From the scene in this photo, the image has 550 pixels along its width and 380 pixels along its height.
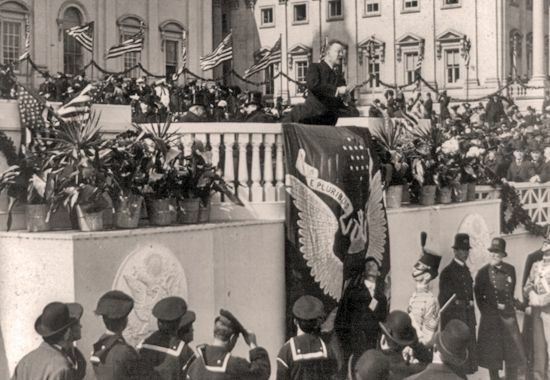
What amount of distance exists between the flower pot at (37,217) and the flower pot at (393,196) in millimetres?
5113

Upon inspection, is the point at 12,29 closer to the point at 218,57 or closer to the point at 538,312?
the point at 218,57

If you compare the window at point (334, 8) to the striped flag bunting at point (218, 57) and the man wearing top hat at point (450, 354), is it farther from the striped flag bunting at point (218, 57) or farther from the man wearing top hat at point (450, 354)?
the man wearing top hat at point (450, 354)

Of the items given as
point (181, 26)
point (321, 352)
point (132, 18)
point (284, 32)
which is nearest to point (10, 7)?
point (132, 18)

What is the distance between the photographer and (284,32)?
58812mm

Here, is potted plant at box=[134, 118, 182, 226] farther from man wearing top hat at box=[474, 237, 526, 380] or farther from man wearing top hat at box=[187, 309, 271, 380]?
man wearing top hat at box=[474, 237, 526, 380]

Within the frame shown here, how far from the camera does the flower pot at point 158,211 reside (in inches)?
386

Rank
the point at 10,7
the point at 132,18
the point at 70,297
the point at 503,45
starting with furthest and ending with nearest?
the point at 503,45, the point at 132,18, the point at 10,7, the point at 70,297

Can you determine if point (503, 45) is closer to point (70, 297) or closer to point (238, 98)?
point (238, 98)

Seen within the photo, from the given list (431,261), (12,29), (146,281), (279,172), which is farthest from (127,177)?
(12,29)

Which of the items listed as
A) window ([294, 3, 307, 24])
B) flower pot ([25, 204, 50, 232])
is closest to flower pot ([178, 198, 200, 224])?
flower pot ([25, 204, 50, 232])

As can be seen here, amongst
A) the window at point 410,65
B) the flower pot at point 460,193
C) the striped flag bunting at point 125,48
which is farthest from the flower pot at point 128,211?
the window at point 410,65

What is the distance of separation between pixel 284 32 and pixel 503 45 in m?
14.2

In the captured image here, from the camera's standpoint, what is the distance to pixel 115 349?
7.02 metres

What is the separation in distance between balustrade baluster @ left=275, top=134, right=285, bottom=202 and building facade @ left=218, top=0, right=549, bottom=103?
3499 centimetres
